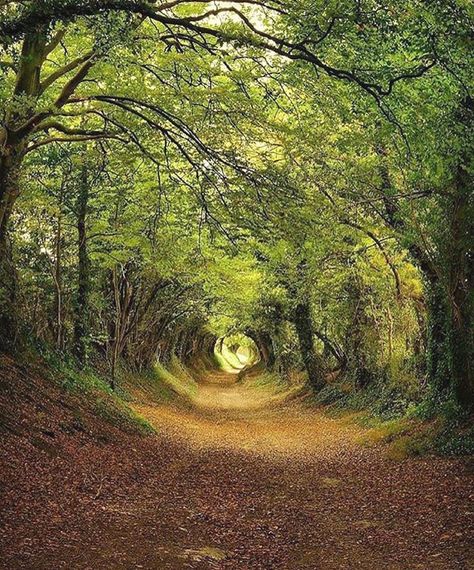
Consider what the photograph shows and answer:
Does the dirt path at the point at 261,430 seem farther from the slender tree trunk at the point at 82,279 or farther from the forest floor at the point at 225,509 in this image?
the slender tree trunk at the point at 82,279

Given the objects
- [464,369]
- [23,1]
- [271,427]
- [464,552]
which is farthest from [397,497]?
[271,427]

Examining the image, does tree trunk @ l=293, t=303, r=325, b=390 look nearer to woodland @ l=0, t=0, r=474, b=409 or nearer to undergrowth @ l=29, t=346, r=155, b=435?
woodland @ l=0, t=0, r=474, b=409

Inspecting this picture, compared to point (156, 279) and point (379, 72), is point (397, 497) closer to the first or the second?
point (379, 72)

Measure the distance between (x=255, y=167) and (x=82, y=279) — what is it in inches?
420

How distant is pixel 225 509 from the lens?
401 inches

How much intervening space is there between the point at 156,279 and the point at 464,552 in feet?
73.8

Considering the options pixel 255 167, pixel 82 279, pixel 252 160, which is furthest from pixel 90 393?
pixel 255 167

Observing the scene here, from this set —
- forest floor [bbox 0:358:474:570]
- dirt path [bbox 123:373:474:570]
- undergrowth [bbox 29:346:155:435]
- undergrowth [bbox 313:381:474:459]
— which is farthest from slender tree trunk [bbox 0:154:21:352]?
undergrowth [bbox 313:381:474:459]

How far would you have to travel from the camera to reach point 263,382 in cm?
5366

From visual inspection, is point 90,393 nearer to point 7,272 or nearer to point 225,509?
point 7,272

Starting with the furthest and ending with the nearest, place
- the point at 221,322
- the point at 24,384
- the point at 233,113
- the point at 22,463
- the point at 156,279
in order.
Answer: the point at 221,322
the point at 156,279
the point at 24,384
the point at 233,113
the point at 22,463

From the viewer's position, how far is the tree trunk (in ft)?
102

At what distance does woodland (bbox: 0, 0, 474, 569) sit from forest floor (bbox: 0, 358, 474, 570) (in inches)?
33.3

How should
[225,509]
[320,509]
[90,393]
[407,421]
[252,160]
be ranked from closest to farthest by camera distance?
[225,509] → [320,509] → [252,160] → [90,393] → [407,421]
